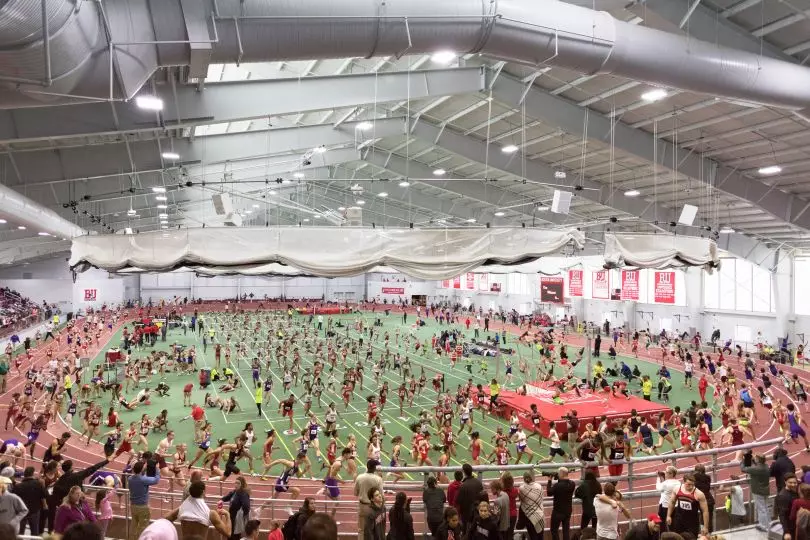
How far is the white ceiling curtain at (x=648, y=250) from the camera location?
30.9ft

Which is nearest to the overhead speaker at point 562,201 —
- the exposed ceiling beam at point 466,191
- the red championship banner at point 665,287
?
the exposed ceiling beam at point 466,191

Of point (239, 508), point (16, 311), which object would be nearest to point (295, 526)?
point (239, 508)

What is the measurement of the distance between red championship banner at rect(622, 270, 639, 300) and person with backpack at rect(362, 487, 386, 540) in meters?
39.0

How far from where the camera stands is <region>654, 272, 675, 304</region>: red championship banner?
132ft

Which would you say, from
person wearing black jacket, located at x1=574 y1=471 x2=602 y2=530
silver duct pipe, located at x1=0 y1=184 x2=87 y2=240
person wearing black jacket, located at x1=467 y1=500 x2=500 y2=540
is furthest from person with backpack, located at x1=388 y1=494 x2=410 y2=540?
silver duct pipe, located at x1=0 y1=184 x2=87 y2=240

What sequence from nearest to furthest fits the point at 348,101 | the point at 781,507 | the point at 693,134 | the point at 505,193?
the point at 781,507, the point at 348,101, the point at 693,134, the point at 505,193

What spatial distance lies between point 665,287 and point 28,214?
39.6m

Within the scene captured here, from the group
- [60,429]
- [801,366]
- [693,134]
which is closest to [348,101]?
[693,134]

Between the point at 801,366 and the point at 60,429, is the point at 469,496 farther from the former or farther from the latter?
the point at 801,366

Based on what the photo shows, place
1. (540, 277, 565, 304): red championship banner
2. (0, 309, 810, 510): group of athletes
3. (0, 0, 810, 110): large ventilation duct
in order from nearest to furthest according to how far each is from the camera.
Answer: (0, 0, 810, 110): large ventilation duct
(0, 309, 810, 510): group of athletes
(540, 277, 565, 304): red championship banner

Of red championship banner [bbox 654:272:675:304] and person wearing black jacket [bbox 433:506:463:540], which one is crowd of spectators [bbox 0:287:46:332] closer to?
person wearing black jacket [bbox 433:506:463:540]

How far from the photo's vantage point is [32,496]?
768cm

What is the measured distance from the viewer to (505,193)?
29.4 m

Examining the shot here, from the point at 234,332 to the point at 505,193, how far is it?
80.0 ft
